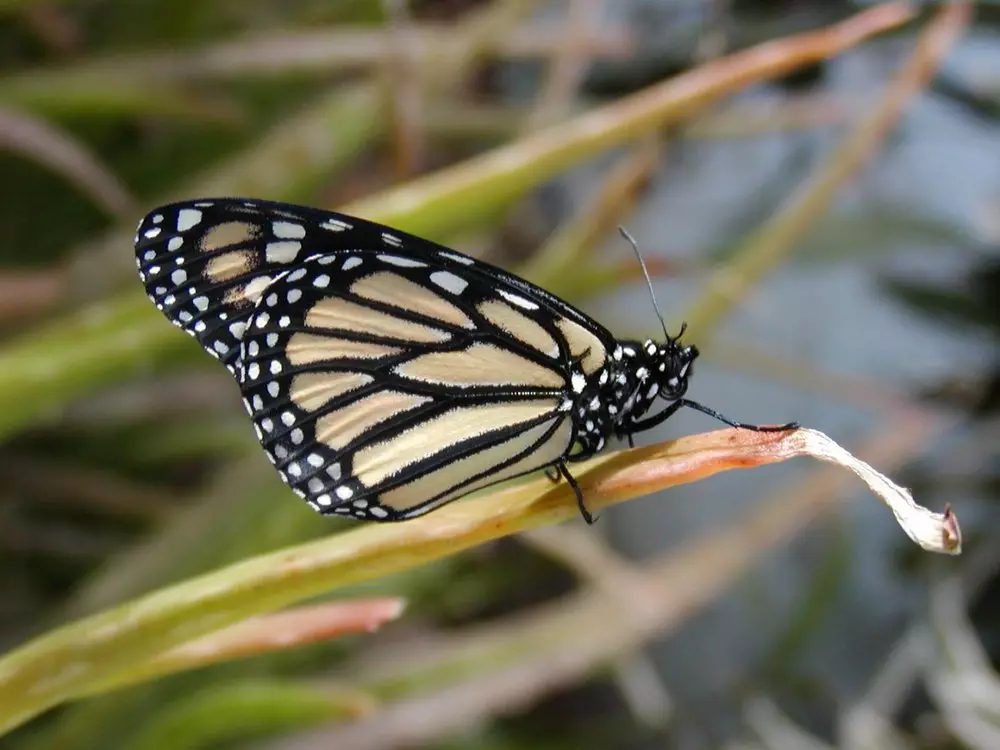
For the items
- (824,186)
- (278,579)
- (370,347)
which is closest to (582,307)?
(824,186)

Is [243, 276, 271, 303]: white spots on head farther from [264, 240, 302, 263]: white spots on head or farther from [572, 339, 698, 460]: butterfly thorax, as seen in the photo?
[572, 339, 698, 460]: butterfly thorax

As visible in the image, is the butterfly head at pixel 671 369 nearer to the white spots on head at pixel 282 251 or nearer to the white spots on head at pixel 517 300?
the white spots on head at pixel 517 300

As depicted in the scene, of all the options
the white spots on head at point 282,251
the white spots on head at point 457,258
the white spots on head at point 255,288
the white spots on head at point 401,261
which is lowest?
the white spots on head at point 457,258

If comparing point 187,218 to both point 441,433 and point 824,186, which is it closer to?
point 441,433

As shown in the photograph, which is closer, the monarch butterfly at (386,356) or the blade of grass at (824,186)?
the monarch butterfly at (386,356)

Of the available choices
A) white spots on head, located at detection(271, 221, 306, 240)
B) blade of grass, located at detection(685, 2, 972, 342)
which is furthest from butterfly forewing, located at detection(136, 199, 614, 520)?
blade of grass, located at detection(685, 2, 972, 342)

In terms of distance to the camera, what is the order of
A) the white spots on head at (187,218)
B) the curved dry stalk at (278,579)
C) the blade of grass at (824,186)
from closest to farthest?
the curved dry stalk at (278,579) → the white spots on head at (187,218) → the blade of grass at (824,186)

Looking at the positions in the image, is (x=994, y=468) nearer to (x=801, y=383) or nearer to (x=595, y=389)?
(x=801, y=383)

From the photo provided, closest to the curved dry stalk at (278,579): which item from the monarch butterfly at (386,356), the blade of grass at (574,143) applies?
the monarch butterfly at (386,356)
